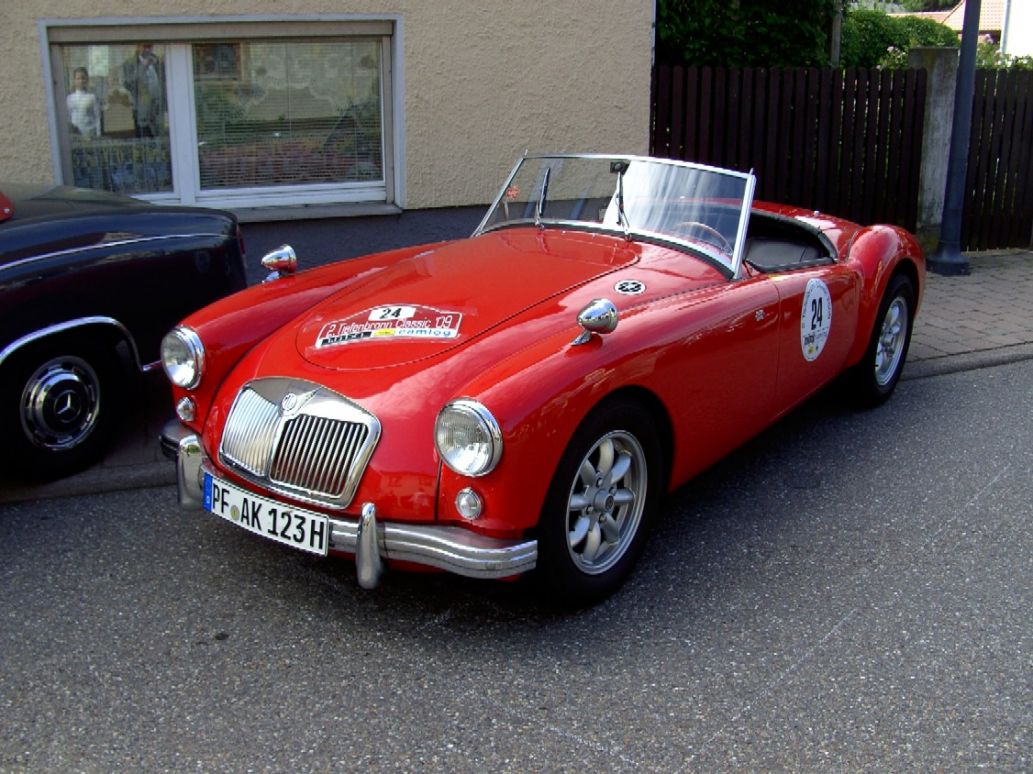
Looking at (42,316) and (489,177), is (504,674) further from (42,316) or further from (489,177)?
(489,177)

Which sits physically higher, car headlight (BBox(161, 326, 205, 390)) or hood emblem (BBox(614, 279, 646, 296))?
hood emblem (BBox(614, 279, 646, 296))

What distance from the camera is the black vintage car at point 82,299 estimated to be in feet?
15.2

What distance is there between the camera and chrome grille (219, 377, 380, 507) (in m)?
3.56

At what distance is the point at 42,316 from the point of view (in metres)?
4.66

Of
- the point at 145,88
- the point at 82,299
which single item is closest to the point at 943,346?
the point at 82,299

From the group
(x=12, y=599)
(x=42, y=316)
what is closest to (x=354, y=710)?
(x=12, y=599)

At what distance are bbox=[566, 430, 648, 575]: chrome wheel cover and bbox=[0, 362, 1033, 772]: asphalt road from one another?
7.3 inches

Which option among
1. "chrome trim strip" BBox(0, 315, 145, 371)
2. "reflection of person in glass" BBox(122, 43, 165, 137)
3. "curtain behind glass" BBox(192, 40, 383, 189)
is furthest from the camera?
"curtain behind glass" BBox(192, 40, 383, 189)

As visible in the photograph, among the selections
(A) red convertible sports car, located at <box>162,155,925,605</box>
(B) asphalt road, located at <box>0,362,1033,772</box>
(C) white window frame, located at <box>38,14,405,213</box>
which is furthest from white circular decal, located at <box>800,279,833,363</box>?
(C) white window frame, located at <box>38,14,405,213</box>

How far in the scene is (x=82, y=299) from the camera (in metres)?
4.82

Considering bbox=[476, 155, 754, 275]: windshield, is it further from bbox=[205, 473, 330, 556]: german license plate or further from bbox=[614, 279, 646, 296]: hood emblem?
bbox=[205, 473, 330, 556]: german license plate

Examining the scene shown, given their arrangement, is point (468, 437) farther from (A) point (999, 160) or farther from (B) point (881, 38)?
(B) point (881, 38)

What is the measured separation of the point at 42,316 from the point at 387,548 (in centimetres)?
212

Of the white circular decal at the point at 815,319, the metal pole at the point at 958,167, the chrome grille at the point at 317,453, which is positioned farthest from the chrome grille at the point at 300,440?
the metal pole at the point at 958,167
